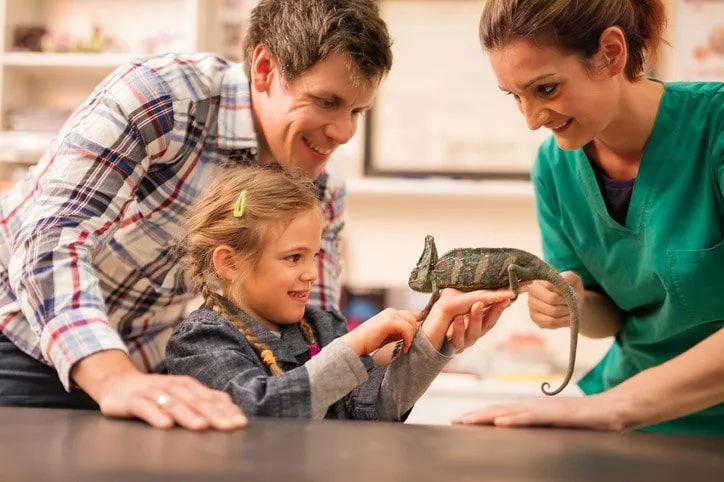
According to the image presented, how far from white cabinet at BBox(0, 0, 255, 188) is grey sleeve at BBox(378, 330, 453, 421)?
1984 millimetres

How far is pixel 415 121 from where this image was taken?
3.19 meters

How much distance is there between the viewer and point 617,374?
1.75 m

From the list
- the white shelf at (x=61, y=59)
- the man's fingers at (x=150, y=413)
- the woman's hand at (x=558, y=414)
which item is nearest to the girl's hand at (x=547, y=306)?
the woman's hand at (x=558, y=414)

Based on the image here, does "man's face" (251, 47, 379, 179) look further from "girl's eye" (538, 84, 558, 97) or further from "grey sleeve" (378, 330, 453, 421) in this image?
"grey sleeve" (378, 330, 453, 421)

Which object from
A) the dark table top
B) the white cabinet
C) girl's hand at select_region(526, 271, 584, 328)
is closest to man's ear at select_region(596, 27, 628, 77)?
girl's hand at select_region(526, 271, 584, 328)

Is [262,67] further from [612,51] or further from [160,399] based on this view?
[160,399]

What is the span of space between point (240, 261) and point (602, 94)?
615 millimetres

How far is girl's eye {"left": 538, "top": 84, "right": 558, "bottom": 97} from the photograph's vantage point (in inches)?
51.8

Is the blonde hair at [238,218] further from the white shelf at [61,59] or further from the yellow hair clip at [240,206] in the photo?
the white shelf at [61,59]

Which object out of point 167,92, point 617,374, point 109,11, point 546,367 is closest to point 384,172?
point 546,367

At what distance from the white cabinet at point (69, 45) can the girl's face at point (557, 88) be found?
188 cm

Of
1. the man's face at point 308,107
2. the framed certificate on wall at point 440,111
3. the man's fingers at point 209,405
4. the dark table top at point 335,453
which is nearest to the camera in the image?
the dark table top at point 335,453

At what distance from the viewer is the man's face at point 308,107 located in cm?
140

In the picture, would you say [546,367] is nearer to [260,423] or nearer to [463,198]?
[463,198]
